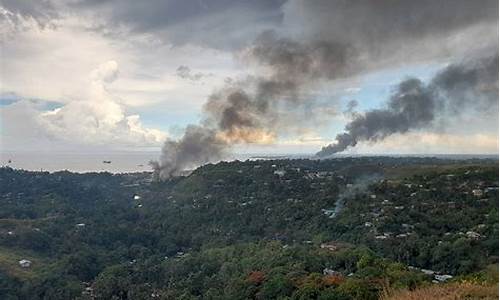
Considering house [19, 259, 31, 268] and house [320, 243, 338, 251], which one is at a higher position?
house [320, 243, 338, 251]

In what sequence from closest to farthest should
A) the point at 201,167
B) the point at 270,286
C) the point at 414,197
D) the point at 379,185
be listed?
the point at 270,286 < the point at 414,197 < the point at 379,185 < the point at 201,167

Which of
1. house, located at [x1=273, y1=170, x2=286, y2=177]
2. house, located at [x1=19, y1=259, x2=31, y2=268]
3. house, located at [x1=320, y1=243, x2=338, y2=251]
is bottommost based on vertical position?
house, located at [x1=19, y1=259, x2=31, y2=268]

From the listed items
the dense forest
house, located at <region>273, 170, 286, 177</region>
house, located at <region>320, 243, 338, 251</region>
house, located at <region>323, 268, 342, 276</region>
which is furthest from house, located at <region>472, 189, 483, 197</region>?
house, located at <region>273, 170, 286, 177</region>

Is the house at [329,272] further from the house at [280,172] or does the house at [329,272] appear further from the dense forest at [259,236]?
the house at [280,172]

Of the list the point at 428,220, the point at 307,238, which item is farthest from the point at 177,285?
the point at 428,220

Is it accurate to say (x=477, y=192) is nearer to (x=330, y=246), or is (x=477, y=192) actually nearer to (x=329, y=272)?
(x=330, y=246)

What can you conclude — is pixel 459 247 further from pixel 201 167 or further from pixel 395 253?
pixel 201 167

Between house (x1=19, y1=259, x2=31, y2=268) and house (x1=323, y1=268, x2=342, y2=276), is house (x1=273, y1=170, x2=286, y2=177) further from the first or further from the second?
house (x1=323, y1=268, x2=342, y2=276)

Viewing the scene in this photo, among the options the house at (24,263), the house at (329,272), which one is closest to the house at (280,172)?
→ the house at (24,263)
